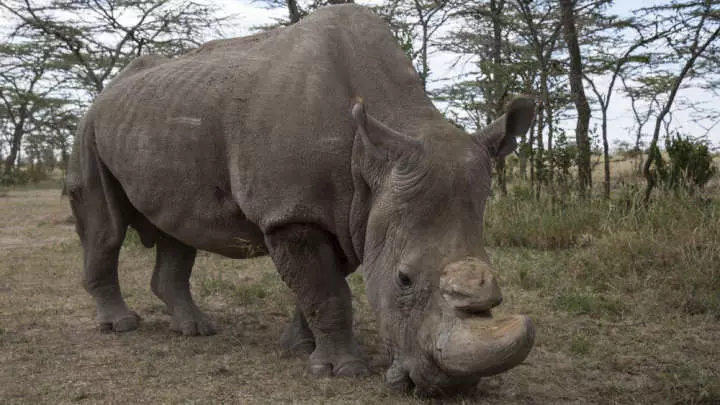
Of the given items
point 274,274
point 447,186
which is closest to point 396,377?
point 447,186

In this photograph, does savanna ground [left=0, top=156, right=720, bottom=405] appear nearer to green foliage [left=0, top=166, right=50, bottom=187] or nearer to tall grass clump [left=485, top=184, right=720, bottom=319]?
tall grass clump [left=485, top=184, right=720, bottom=319]

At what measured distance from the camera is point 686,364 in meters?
3.87

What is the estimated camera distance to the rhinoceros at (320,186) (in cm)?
296

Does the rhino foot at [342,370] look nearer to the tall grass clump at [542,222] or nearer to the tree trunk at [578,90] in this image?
the tall grass clump at [542,222]

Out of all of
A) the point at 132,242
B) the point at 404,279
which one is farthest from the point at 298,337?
the point at 132,242

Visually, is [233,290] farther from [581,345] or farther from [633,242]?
[633,242]

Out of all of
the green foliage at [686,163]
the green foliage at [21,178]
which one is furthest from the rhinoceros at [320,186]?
the green foliage at [21,178]

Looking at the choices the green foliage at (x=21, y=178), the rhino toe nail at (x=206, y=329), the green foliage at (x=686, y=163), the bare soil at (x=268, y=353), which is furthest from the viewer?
the green foliage at (x=21, y=178)

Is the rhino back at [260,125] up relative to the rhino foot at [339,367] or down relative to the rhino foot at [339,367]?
up

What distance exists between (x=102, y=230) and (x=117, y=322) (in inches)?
24.1

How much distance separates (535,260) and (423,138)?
3.93 meters

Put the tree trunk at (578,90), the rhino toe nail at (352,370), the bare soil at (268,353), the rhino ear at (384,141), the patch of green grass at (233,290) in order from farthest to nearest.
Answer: the tree trunk at (578,90) → the patch of green grass at (233,290) → the rhino toe nail at (352,370) → the bare soil at (268,353) → the rhino ear at (384,141)

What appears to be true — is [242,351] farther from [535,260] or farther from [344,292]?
[535,260]

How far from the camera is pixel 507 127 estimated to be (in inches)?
131
